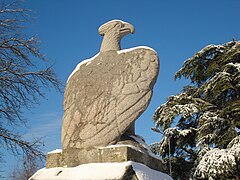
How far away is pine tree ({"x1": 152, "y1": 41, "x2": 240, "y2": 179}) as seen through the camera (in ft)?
36.9

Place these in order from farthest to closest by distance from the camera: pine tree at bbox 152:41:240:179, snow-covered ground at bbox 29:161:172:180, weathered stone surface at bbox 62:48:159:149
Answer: pine tree at bbox 152:41:240:179
weathered stone surface at bbox 62:48:159:149
snow-covered ground at bbox 29:161:172:180

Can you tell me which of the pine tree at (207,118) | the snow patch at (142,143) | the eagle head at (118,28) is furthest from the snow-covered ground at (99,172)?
the pine tree at (207,118)

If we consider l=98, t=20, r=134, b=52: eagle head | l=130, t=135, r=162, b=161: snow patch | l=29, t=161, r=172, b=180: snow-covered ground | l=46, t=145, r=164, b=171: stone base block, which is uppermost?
l=98, t=20, r=134, b=52: eagle head

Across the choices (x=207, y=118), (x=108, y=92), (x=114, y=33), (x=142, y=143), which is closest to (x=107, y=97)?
(x=108, y=92)

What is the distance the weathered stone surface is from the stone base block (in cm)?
13

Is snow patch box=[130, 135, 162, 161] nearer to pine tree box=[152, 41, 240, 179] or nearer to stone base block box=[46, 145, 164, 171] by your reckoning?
stone base block box=[46, 145, 164, 171]

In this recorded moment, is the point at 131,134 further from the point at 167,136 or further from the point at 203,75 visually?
the point at 203,75

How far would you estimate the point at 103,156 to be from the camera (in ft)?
13.2

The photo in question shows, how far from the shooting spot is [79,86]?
4707 millimetres

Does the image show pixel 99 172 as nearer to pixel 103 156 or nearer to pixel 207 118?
pixel 103 156

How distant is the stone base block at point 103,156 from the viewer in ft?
12.8

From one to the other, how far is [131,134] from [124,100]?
578 millimetres

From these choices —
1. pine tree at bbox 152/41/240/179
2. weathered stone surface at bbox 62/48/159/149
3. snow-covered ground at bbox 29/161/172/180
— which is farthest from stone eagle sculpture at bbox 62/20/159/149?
pine tree at bbox 152/41/240/179

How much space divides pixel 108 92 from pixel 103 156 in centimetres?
88
